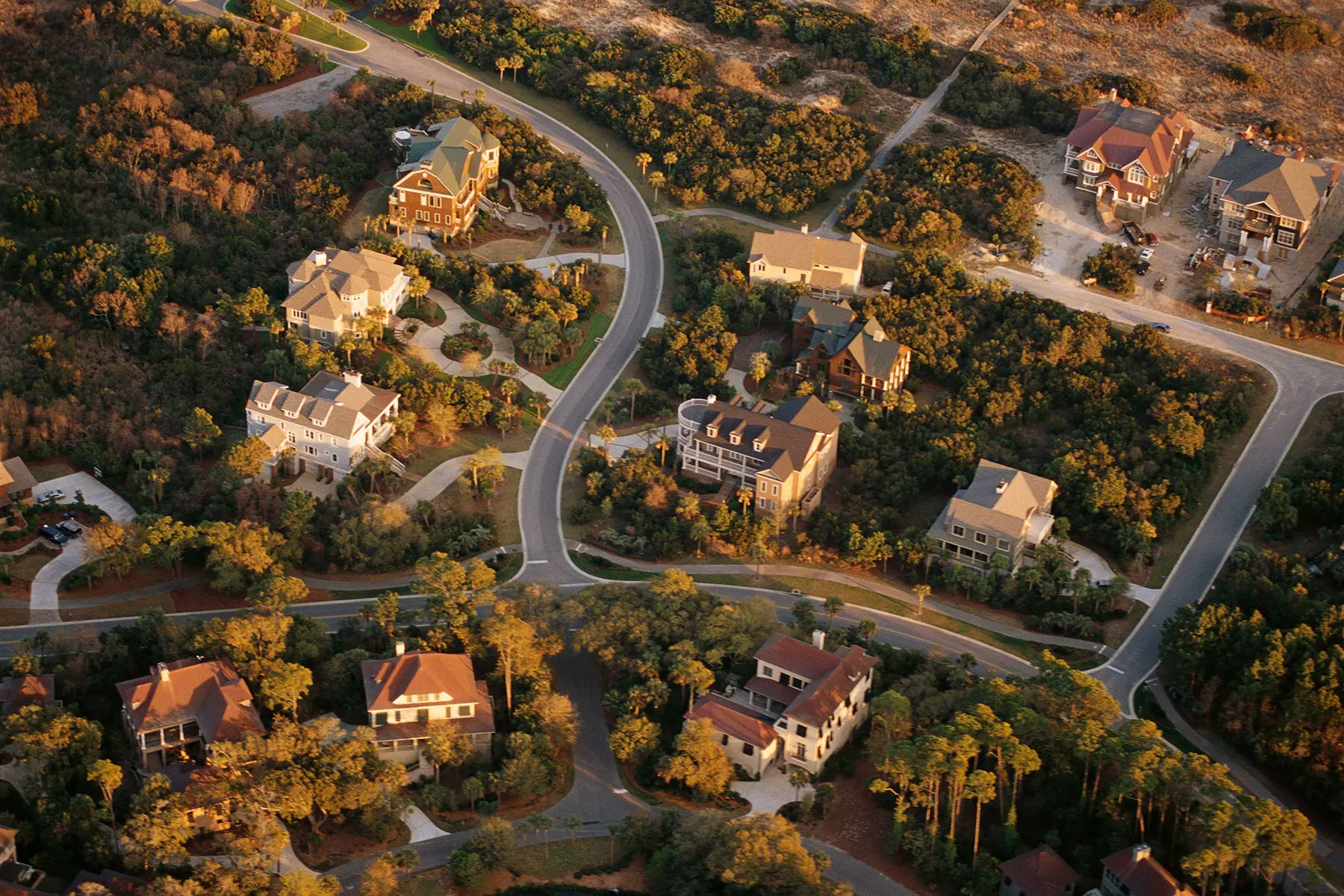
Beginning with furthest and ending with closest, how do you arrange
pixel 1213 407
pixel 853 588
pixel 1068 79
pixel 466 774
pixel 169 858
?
pixel 1068 79
pixel 1213 407
pixel 853 588
pixel 466 774
pixel 169 858

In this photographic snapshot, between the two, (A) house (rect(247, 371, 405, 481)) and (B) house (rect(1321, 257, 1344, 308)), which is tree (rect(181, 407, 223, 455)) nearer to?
(A) house (rect(247, 371, 405, 481))

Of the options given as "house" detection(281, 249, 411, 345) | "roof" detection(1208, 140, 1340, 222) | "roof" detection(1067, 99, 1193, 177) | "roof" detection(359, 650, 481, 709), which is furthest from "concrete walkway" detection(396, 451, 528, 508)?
"roof" detection(1208, 140, 1340, 222)

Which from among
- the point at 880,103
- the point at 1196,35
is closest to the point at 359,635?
the point at 880,103

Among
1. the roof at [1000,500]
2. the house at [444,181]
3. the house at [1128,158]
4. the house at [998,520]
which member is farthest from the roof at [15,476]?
the house at [1128,158]

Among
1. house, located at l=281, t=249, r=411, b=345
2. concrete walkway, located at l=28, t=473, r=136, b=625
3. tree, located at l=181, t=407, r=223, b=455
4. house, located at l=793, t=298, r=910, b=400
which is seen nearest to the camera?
concrete walkway, located at l=28, t=473, r=136, b=625

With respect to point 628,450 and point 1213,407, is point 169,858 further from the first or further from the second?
point 1213,407

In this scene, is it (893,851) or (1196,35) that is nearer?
(893,851)
